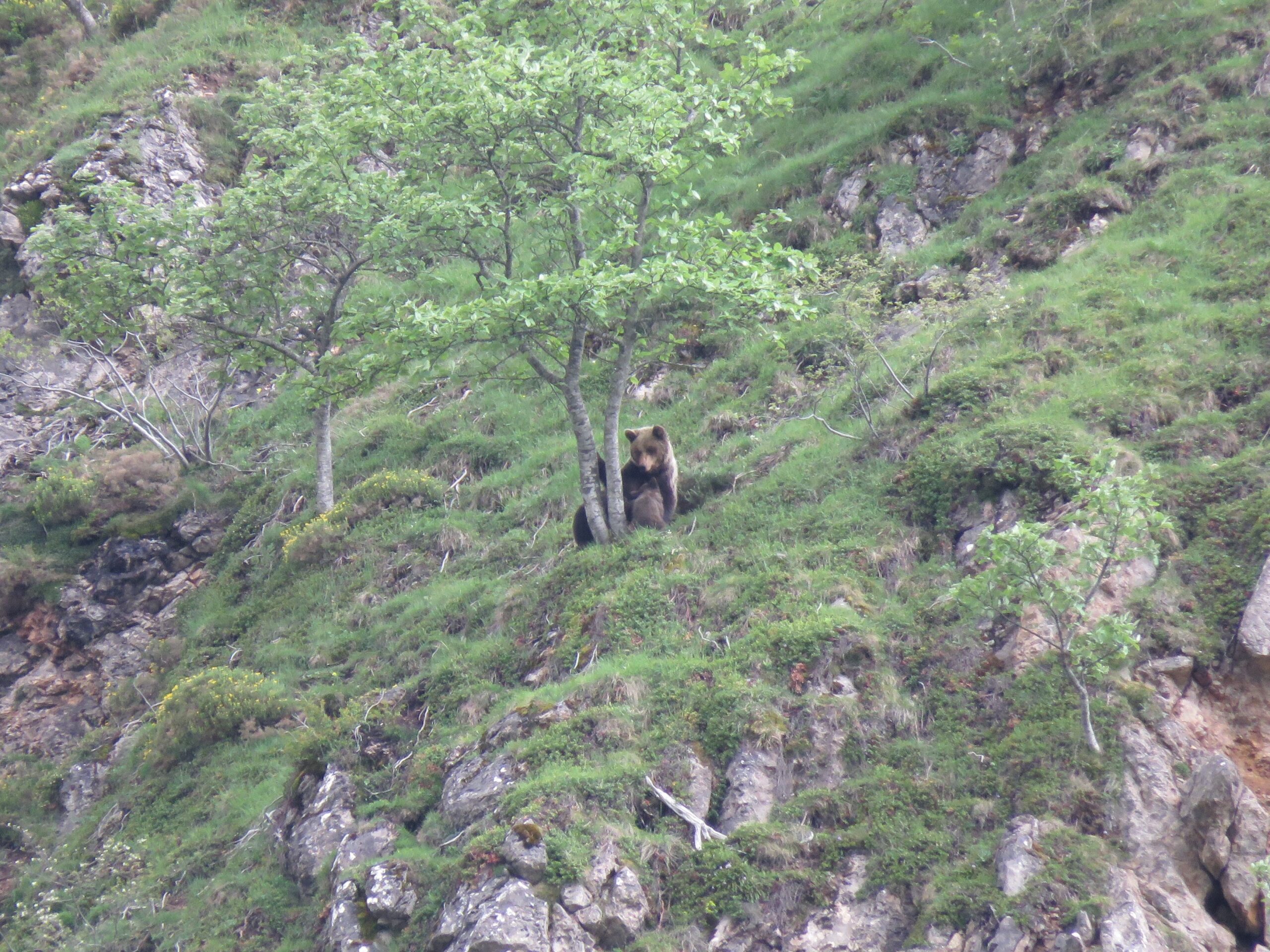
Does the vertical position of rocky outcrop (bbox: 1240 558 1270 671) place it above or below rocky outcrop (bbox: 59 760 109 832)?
above

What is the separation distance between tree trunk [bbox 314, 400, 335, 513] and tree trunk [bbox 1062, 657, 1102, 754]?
1168 centimetres

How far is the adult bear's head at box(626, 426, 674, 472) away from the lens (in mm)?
12359

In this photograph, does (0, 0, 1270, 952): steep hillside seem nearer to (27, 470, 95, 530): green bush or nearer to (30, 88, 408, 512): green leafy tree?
(27, 470, 95, 530): green bush

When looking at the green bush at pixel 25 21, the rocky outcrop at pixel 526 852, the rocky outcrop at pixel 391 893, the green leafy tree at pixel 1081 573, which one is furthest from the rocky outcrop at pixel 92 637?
the green bush at pixel 25 21

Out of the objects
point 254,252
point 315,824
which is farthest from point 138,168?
point 315,824

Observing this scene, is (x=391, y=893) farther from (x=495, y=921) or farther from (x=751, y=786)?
(x=751, y=786)

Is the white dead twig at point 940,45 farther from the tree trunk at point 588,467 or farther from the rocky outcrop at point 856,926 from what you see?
the rocky outcrop at point 856,926

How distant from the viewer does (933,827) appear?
24.0 feet

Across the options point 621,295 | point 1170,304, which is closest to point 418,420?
point 621,295

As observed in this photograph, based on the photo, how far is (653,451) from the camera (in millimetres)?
12422

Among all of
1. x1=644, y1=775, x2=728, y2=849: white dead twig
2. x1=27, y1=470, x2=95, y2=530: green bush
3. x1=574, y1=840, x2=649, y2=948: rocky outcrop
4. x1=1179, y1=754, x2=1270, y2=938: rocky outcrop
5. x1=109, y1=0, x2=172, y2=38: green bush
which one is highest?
x1=109, y1=0, x2=172, y2=38: green bush

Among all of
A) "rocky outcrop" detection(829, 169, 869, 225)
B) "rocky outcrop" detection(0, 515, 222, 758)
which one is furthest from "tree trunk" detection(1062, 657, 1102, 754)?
"rocky outcrop" detection(0, 515, 222, 758)

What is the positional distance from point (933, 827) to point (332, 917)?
16.1 ft

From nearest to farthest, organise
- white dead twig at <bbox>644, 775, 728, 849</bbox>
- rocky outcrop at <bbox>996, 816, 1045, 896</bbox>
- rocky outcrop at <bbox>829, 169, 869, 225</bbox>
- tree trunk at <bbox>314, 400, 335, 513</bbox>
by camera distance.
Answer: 1. rocky outcrop at <bbox>996, 816, 1045, 896</bbox>
2. white dead twig at <bbox>644, 775, 728, 849</bbox>
3. tree trunk at <bbox>314, 400, 335, 513</bbox>
4. rocky outcrop at <bbox>829, 169, 869, 225</bbox>
